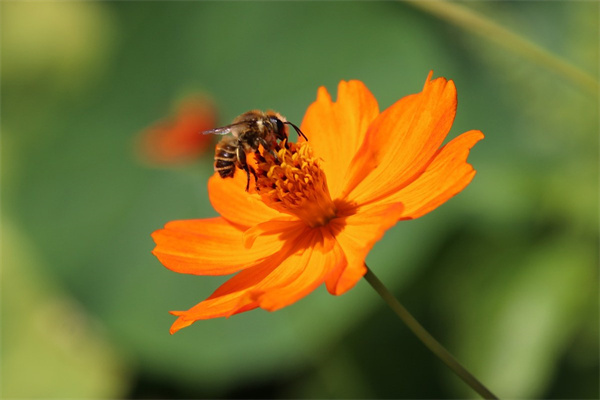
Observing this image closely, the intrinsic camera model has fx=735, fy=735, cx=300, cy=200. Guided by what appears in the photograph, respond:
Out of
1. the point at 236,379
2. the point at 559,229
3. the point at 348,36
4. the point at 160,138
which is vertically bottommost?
the point at 236,379

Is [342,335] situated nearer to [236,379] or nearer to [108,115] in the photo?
[236,379]

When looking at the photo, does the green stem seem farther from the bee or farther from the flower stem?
the flower stem

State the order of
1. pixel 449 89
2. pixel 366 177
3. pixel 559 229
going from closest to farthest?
pixel 449 89, pixel 366 177, pixel 559 229

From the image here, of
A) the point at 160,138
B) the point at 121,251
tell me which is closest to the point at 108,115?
the point at 160,138

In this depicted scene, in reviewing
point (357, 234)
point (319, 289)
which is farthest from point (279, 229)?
point (319, 289)

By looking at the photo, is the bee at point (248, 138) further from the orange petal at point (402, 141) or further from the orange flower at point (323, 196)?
the orange petal at point (402, 141)

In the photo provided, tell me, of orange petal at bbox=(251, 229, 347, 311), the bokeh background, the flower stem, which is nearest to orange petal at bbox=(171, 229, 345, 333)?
orange petal at bbox=(251, 229, 347, 311)
